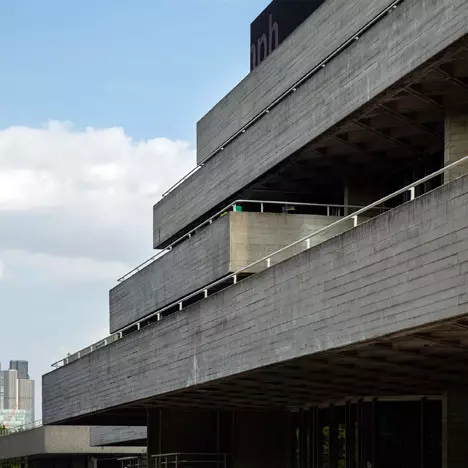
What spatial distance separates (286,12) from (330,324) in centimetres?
1566

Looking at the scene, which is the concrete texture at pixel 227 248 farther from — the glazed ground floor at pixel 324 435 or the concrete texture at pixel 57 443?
the concrete texture at pixel 57 443

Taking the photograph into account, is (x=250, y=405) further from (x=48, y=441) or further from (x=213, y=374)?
(x=48, y=441)

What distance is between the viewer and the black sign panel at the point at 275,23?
3747 centimetres

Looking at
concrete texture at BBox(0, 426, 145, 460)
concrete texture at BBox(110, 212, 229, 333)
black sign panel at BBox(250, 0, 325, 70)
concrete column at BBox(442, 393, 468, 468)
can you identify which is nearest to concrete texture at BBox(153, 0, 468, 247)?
concrete texture at BBox(110, 212, 229, 333)

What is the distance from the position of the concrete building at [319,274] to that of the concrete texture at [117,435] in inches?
430

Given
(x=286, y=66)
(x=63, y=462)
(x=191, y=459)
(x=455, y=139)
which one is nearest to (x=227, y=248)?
(x=286, y=66)

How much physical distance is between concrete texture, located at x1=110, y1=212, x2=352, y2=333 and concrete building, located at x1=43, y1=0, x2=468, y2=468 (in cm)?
5

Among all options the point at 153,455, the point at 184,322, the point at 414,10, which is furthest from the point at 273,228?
the point at 153,455

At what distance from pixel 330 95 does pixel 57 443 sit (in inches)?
1696

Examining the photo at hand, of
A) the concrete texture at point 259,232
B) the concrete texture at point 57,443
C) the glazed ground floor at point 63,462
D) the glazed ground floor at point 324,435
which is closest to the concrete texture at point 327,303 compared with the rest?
the concrete texture at point 259,232

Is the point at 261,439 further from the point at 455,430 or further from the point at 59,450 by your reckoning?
the point at 59,450

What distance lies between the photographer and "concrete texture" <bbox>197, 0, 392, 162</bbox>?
101ft

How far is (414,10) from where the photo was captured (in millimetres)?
25719

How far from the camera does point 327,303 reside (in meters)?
24.9
